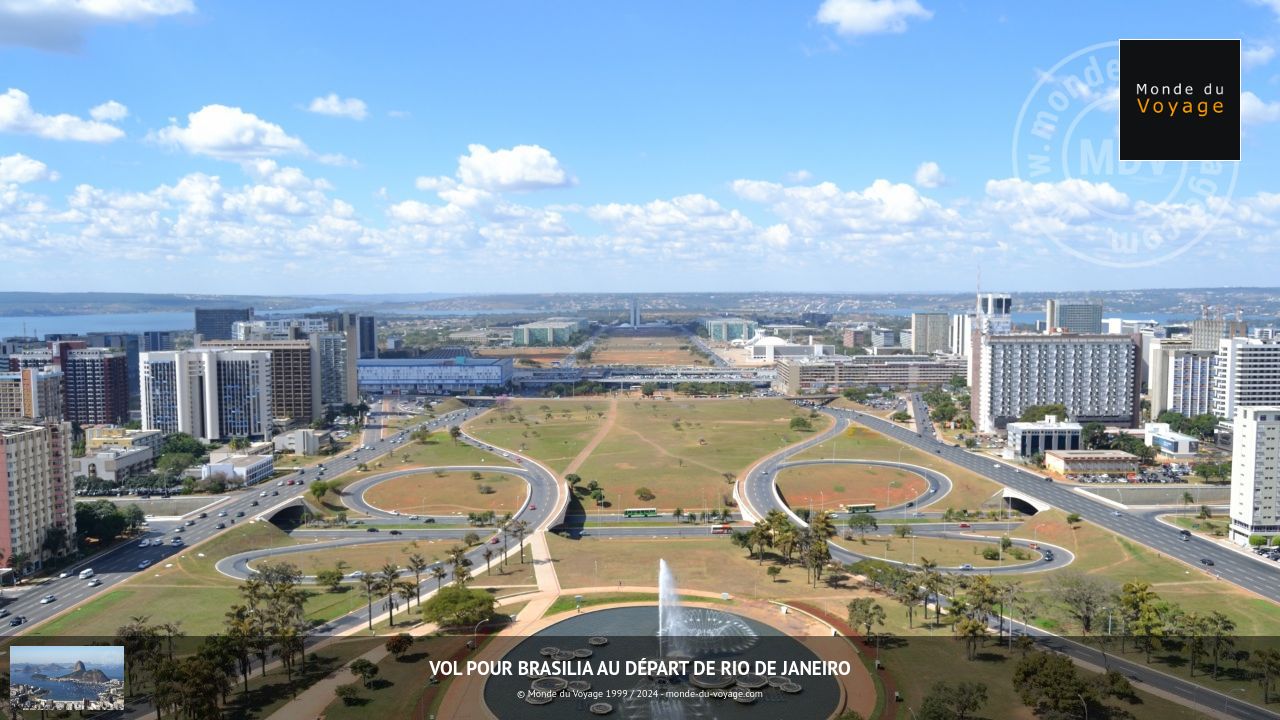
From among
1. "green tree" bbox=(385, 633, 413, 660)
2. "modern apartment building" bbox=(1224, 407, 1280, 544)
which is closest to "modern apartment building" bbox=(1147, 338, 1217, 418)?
"modern apartment building" bbox=(1224, 407, 1280, 544)

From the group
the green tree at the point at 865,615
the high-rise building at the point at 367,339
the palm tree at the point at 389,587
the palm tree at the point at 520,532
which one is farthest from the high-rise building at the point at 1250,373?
the high-rise building at the point at 367,339

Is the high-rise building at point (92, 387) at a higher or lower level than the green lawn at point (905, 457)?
higher

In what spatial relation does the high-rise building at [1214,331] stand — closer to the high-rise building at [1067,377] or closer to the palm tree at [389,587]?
the high-rise building at [1067,377]

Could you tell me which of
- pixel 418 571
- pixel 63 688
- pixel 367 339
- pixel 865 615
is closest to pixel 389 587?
pixel 418 571

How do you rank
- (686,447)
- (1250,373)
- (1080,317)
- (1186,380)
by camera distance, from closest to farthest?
(686,447)
(1250,373)
(1186,380)
(1080,317)

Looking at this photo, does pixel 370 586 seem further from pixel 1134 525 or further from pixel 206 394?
pixel 206 394

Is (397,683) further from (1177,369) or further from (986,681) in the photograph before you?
(1177,369)

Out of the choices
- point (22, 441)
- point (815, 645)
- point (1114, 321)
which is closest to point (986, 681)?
point (815, 645)

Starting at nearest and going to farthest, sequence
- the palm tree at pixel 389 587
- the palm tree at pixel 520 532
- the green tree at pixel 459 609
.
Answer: the green tree at pixel 459 609 → the palm tree at pixel 389 587 → the palm tree at pixel 520 532
